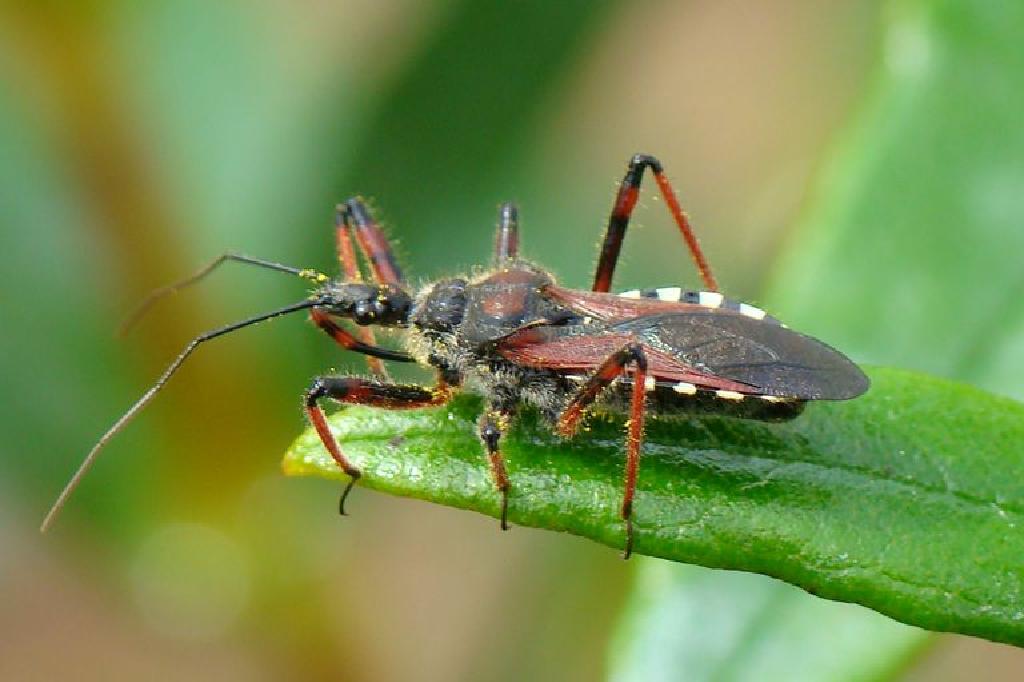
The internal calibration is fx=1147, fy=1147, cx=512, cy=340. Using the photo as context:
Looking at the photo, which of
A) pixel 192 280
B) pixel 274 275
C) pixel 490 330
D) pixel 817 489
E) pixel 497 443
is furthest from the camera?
pixel 274 275

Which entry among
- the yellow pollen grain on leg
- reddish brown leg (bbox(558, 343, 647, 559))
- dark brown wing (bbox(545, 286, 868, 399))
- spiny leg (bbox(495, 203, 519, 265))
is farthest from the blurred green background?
spiny leg (bbox(495, 203, 519, 265))

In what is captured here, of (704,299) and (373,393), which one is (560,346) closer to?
(704,299)

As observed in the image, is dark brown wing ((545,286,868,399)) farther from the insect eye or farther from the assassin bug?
the insect eye

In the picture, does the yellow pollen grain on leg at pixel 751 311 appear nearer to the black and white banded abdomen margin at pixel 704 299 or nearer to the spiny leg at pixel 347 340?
the black and white banded abdomen margin at pixel 704 299

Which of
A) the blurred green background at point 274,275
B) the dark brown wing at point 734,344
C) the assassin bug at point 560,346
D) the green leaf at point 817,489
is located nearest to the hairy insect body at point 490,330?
the assassin bug at point 560,346

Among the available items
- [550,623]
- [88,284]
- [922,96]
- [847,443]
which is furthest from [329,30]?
[847,443]

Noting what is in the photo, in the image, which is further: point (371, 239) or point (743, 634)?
point (371, 239)

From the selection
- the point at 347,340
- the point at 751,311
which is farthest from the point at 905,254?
the point at 347,340
